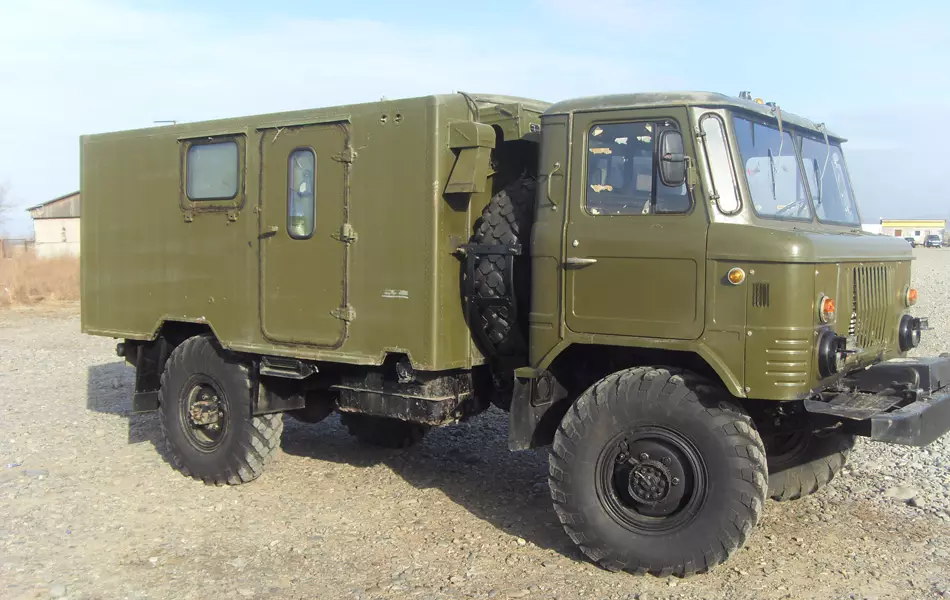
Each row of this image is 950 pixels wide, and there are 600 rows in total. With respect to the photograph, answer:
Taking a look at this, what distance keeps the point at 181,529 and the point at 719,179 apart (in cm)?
429

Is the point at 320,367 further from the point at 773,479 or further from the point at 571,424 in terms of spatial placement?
the point at 773,479

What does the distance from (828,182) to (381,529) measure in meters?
3.88

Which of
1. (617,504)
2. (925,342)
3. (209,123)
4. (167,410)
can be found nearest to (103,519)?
(167,410)

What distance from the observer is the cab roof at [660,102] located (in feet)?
17.0

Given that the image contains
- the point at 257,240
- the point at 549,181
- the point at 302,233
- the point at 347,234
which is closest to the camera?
the point at 549,181

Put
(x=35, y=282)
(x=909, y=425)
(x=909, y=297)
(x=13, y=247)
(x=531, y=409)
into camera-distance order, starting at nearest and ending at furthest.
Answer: (x=909, y=425) < (x=531, y=409) < (x=909, y=297) < (x=35, y=282) < (x=13, y=247)

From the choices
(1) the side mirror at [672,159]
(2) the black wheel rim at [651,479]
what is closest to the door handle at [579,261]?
(1) the side mirror at [672,159]

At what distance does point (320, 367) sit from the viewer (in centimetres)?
691

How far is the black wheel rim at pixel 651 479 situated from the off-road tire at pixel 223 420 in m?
3.06

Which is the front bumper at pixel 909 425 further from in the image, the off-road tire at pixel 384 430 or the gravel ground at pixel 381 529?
the off-road tire at pixel 384 430

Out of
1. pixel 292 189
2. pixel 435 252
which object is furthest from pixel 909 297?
pixel 292 189

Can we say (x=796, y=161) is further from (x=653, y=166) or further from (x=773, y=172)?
(x=653, y=166)

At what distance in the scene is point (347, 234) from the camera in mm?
6352

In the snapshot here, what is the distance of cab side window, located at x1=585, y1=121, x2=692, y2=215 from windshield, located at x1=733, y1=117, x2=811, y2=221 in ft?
1.44
